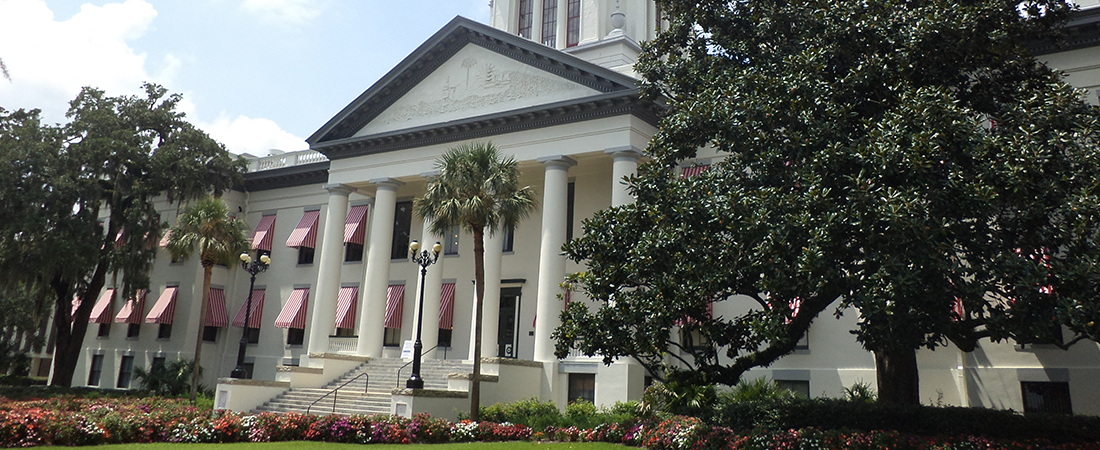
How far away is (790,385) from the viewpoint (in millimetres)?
24406

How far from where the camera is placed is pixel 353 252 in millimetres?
34500

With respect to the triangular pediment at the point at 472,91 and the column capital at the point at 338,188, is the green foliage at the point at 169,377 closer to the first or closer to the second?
the column capital at the point at 338,188

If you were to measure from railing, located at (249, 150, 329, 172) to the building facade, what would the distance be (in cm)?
11

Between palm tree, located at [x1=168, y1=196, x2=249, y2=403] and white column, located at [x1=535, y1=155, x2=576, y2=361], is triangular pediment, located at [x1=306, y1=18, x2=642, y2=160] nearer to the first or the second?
white column, located at [x1=535, y1=155, x2=576, y2=361]

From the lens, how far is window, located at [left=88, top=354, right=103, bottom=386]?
3825 cm

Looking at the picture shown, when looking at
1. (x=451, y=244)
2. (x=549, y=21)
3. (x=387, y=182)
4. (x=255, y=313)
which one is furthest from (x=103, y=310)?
(x=549, y=21)

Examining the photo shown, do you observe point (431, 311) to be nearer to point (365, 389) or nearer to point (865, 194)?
point (365, 389)

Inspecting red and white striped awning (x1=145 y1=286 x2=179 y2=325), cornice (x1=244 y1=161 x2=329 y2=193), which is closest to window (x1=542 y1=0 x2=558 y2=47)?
cornice (x1=244 y1=161 x2=329 y2=193)

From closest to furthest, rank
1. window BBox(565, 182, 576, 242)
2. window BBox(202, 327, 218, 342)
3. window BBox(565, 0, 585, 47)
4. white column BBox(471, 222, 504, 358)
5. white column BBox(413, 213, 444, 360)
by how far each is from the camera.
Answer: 1. white column BBox(471, 222, 504, 358)
2. white column BBox(413, 213, 444, 360)
3. window BBox(565, 182, 576, 242)
4. window BBox(202, 327, 218, 342)
5. window BBox(565, 0, 585, 47)

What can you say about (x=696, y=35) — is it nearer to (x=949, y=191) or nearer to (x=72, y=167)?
(x=949, y=191)

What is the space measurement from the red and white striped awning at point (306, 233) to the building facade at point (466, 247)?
0.10 meters

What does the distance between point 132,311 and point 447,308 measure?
1647cm

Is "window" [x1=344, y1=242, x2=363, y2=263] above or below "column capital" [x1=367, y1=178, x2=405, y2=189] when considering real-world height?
below

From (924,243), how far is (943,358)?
12.3 m
